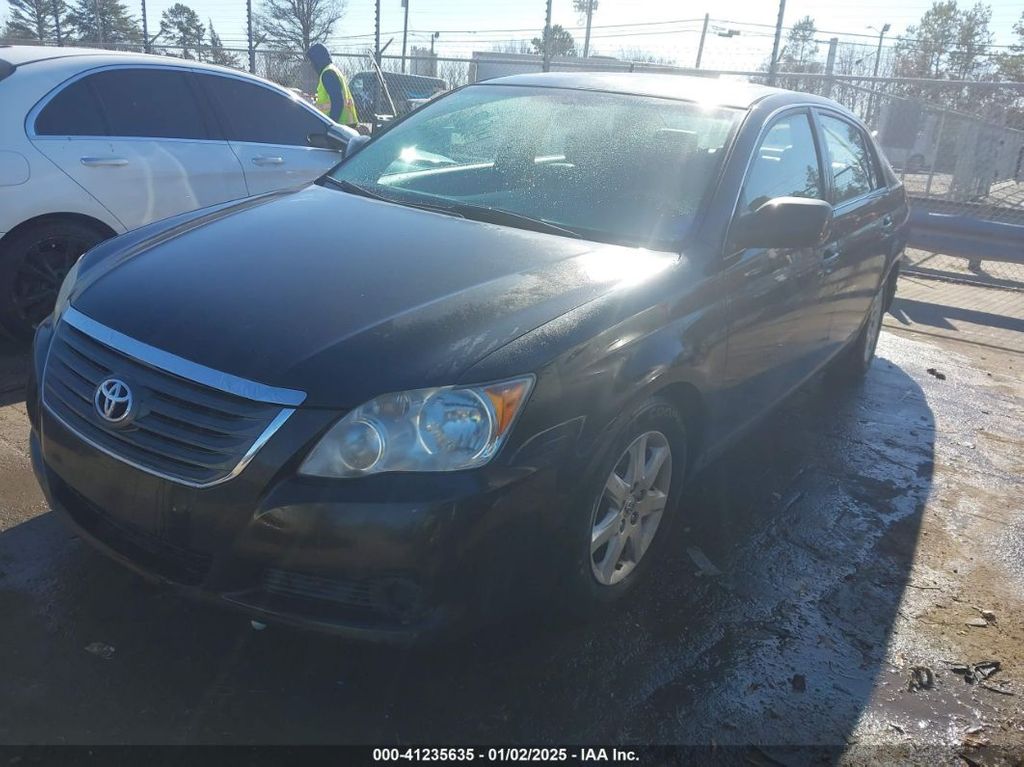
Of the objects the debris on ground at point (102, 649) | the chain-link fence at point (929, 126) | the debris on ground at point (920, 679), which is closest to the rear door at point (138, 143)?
the debris on ground at point (102, 649)

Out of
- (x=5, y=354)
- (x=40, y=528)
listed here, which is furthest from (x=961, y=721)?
(x=5, y=354)

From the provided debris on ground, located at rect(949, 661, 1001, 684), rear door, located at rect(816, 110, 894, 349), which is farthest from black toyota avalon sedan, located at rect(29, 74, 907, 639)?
debris on ground, located at rect(949, 661, 1001, 684)

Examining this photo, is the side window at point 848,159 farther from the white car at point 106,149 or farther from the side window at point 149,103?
the side window at point 149,103

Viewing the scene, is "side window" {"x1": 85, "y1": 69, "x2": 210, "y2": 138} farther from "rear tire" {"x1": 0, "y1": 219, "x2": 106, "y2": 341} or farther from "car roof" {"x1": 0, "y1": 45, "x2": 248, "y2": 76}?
"rear tire" {"x1": 0, "y1": 219, "x2": 106, "y2": 341}

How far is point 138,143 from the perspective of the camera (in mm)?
5168

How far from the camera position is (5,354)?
482cm

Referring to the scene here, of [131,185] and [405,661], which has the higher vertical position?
[131,185]

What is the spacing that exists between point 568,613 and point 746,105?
7.66ft

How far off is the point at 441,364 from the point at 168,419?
0.74 metres

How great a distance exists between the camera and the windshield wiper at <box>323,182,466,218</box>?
3.35 m

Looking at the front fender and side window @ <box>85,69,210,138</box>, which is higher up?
side window @ <box>85,69,210,138</box>

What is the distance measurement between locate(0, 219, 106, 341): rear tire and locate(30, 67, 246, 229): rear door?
0.31 m

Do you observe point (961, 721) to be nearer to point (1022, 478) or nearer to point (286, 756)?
point (286, 756)

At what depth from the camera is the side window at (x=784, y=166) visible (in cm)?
341
